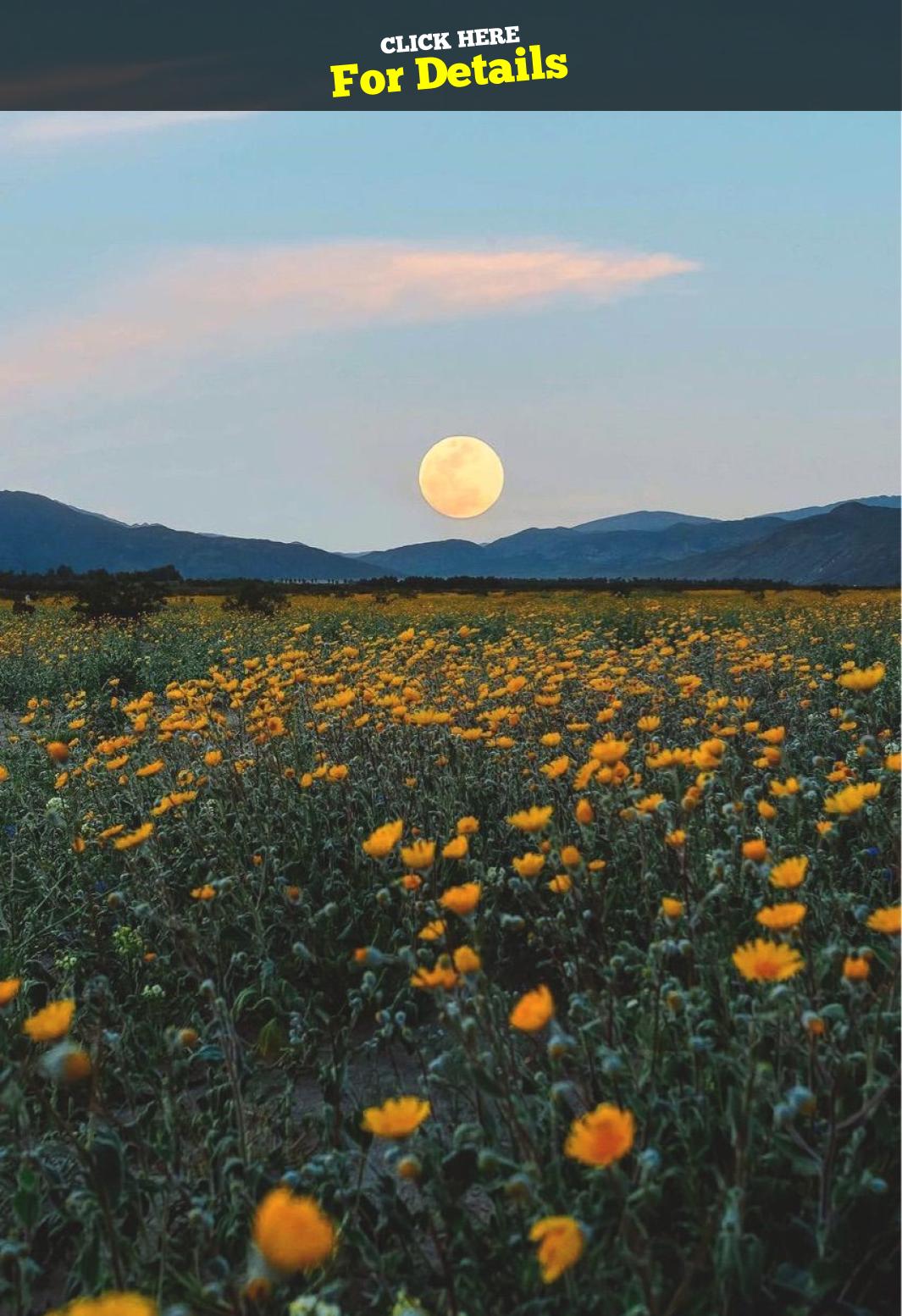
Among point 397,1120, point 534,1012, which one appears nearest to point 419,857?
point 534,1012

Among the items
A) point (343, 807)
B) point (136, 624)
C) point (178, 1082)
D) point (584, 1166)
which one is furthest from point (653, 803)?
point (136, 624)

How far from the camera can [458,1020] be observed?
1.89 metres

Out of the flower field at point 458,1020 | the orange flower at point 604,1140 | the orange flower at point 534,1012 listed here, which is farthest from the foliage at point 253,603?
the orange flower at point 604,1140

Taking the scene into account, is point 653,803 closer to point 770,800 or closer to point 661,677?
point 770,800

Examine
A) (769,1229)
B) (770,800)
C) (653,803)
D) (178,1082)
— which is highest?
(653,803)

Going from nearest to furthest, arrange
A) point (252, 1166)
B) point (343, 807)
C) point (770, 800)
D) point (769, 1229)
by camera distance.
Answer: point (769, 1229), point (252, 1166), point (770, 800), point (343, 807)

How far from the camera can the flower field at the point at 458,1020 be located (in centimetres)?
183

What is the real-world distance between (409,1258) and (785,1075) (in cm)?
106

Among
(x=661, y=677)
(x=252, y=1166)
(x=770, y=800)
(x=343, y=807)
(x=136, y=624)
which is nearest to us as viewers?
(x=252, y=1166)

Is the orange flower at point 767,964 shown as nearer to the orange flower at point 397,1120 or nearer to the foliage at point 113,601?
the orange flower at point 397,1120

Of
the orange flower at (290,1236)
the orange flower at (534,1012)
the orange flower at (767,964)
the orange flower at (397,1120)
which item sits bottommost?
the orange flower at (397,1120)

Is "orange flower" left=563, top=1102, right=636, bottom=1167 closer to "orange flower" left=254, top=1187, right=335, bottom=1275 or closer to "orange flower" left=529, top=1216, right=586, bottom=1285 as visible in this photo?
"orange flower" left=529, top=1216, right=586, bottom=1285

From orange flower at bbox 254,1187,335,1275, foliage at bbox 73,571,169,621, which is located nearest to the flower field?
orange flower at bbox 254,1187,335,1275
